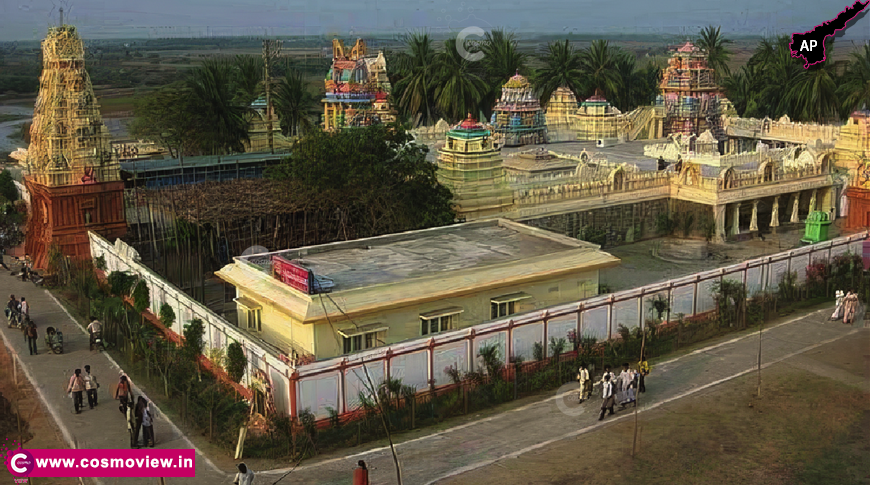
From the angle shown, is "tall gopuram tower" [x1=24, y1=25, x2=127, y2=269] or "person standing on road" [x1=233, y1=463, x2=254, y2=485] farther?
"tall gopuram tower" [x1=24, y1=25, x2=127, y2=269]

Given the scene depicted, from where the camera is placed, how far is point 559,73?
83375 millimetres

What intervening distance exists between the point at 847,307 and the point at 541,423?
13036mm

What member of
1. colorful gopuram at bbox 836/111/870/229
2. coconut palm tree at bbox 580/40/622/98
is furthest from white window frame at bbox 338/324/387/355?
coconut palm tree at bbox 580/40/622/98

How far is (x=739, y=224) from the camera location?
149 feet

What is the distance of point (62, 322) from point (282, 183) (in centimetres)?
1030

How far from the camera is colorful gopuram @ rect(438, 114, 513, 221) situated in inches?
1497

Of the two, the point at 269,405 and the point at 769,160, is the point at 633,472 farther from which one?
the point at 769,160

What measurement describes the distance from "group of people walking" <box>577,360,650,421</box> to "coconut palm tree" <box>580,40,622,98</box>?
61.4 meters

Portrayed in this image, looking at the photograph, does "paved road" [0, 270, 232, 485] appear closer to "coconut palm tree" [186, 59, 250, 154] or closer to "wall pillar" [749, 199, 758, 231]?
"coconut palm tree" [186, 59, 250, 154]

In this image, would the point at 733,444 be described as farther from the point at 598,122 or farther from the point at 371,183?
the point at 598,122

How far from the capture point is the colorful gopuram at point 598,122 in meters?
63.0

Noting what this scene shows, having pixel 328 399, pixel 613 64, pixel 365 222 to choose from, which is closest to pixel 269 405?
pixel 328 399

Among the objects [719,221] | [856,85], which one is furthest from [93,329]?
[856,85]

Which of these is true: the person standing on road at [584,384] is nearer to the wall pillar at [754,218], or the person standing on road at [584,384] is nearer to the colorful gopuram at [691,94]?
the wall pillar at [754,218]
